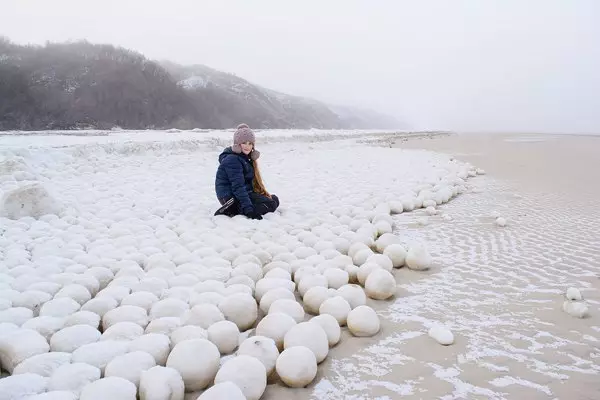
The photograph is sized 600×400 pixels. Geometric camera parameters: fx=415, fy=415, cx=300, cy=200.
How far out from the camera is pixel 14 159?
5.84 metres

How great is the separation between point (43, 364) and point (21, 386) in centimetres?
15

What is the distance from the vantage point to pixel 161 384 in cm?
162

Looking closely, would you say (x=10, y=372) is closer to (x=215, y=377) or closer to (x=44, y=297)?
(x=44, y=297)

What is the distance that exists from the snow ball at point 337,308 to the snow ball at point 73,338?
1.16 m

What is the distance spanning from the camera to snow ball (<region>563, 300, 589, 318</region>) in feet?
7.50

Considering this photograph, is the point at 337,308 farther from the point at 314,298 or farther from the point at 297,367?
the point at 297,367

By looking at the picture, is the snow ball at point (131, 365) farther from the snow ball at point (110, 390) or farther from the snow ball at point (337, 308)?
the snow ball at point (337, 308)

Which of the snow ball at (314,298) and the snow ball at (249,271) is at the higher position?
the snow ball at (249,271)

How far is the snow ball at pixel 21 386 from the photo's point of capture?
5.13 ft

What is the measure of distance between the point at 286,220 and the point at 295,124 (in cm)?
5273

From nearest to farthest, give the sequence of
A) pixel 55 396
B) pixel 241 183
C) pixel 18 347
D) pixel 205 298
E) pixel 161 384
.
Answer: pixel 55 396, pixel 161 384, pixel 18 347, pixel 205 298, pixel 241 183

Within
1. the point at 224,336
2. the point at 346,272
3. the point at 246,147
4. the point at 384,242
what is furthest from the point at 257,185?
the point at 224,336

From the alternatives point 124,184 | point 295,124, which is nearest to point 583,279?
point 124,184

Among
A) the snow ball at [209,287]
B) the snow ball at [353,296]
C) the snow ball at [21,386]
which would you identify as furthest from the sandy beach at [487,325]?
the snow ball at [21,386]
